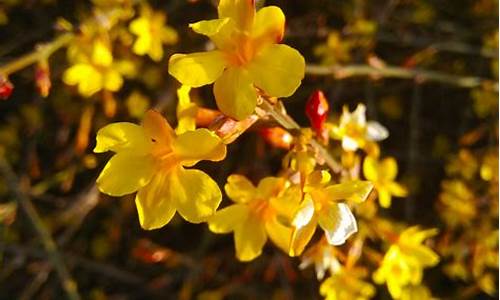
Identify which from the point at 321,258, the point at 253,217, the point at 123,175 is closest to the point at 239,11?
the point at 123,175

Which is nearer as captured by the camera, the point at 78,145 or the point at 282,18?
the point at 282,18

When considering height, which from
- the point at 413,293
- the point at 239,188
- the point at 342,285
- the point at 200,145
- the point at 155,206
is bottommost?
the point at 413,293

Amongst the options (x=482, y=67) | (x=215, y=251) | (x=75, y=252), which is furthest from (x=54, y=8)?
(x=482, y=67)

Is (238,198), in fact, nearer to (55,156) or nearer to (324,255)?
(324,255)

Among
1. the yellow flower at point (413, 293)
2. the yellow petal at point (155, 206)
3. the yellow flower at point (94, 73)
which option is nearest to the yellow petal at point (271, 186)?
the yellow petal at point (155, 206)

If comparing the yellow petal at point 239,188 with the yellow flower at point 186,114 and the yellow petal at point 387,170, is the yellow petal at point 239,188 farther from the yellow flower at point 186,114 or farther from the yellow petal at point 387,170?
the yellow petal at point 387,170

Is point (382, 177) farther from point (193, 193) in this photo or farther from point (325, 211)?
point (193, 193)
